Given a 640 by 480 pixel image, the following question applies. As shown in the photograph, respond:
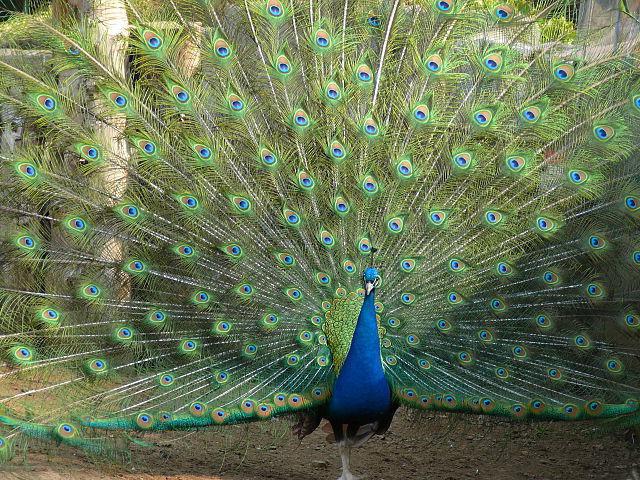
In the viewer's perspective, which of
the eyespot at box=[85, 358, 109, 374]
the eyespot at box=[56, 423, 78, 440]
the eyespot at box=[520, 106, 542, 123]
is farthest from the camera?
the eyespot at box=[85, 358, 109, 374]

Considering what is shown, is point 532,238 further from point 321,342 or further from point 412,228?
point 321,342

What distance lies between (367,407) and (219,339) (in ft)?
2.57

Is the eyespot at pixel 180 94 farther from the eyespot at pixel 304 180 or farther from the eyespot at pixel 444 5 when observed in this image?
the eyespot at pixel 444 5

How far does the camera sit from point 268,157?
371cm

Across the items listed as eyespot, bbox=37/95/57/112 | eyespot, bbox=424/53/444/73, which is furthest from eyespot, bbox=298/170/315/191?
eyespot, bbox=37/95/57/112

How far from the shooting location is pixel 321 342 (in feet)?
12.3

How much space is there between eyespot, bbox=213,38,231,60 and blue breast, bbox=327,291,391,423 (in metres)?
1.34

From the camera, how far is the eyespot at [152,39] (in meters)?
3.63

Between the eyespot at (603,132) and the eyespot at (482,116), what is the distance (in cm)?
48

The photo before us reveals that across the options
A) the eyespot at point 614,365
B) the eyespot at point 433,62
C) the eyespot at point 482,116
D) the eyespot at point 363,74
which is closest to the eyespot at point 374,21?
the eyespot at point 363,74

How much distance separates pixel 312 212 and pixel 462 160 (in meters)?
0.75

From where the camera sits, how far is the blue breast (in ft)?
11.2

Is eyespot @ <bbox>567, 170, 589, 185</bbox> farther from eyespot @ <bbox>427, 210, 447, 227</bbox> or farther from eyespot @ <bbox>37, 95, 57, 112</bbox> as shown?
eyespot @ <bbox>37, 95, 57, 112</bbox>

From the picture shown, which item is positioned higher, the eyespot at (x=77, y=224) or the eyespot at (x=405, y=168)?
the eyespot at (x=405, y=168)
